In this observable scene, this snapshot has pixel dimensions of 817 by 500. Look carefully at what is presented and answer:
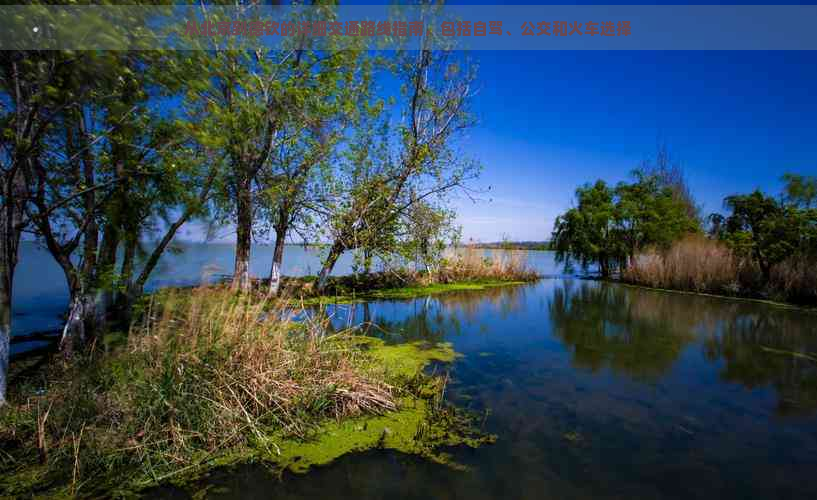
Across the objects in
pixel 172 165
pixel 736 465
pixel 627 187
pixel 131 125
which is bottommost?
pixel 736 465

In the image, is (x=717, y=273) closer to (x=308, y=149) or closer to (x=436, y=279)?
(x=436, y=279)

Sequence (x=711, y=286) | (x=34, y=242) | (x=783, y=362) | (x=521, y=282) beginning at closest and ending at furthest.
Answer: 1. (x=34, y=242)
2. (x=783, y=362)
3. (x=711, y=286)
4. (x=521, y=282)

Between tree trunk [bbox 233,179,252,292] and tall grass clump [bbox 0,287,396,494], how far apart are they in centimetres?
533

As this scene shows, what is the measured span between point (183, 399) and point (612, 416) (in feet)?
14.1

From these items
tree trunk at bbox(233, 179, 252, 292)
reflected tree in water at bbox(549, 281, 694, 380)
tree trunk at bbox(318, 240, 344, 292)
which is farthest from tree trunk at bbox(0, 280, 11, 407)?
tree trunk at bbox(318, 240, 344, 292)

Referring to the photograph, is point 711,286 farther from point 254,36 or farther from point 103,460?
point 103,460

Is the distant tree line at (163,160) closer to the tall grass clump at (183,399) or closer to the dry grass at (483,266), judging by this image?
the tall grass clump at (183,399)

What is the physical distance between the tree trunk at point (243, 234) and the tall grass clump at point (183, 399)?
5.33 meters

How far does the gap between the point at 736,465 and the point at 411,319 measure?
21.7 ft

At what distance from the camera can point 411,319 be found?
9.22 meters

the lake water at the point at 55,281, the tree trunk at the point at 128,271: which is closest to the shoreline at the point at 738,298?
the lake water at the point at 55,281

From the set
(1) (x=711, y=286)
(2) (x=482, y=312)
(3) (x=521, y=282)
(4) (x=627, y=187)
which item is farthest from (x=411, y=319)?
(4) (x=627, y=187)

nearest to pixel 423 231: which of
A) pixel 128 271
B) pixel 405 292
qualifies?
pixel 405 292

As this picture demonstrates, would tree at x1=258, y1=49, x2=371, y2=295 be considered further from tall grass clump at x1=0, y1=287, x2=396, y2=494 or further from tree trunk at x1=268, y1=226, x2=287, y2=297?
tall grass clump at x1=0, y1=287, x2=396, y2=494
